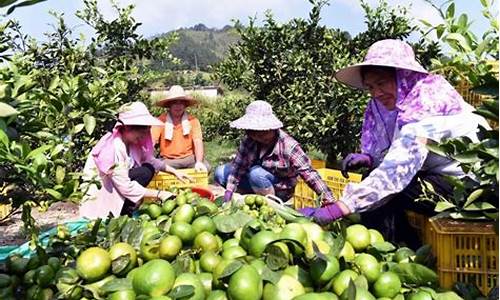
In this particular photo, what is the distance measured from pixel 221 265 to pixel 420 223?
118 centimetres

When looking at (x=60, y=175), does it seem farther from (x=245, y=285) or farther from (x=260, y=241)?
(x=260, y=241)

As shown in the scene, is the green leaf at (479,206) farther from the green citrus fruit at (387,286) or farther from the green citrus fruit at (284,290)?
the green citrus fruit at (284,290)

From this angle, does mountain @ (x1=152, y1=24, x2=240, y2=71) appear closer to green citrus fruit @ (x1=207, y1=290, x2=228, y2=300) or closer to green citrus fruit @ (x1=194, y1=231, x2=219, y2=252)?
green citrus fruit @ (x1=194, y1=231, x2=219, y2=252)

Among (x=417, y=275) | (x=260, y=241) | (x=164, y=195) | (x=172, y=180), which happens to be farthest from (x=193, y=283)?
(x=172, y=180)

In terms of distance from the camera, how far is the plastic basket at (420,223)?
2704 millimetres

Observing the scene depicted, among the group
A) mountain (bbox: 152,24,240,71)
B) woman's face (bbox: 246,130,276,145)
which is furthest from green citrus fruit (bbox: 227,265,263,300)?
mountain (bbox: 152,24,240,71)

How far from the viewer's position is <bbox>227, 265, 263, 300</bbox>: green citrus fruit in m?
1.98

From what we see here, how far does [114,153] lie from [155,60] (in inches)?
107

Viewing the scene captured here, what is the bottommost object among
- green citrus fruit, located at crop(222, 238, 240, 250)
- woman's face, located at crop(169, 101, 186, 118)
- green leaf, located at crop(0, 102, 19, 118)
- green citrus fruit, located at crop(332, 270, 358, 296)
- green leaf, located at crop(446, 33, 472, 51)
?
green citrus fruit, located at crop(332, 270, 358, 296)

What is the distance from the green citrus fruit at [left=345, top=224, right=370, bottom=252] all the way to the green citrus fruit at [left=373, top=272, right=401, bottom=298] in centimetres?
28

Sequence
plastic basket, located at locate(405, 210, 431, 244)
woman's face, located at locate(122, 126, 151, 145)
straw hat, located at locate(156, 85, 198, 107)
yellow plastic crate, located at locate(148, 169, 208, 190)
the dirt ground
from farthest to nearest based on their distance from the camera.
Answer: straw hat, located at locate(156, 85, 198, 107) < the dirt ground < yellow plastic crate, located at locate(148, 169, 208, 190) < woman's face, located at locate(122, 126, 151, 145) < plastic basket, located at locate(405, 210, 431, 244)

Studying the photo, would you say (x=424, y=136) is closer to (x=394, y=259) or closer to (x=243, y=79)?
(x=394, y=259)

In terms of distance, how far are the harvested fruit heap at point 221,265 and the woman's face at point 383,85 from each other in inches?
31.5

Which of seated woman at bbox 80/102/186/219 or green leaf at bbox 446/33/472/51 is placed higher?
green leaf at bbox 446/33/472/51
